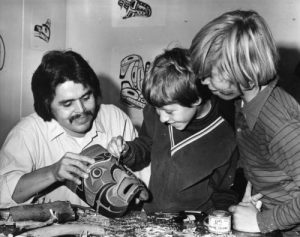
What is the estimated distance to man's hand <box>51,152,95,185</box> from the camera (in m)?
1.24

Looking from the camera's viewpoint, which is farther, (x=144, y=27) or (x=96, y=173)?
(x=144, y=27)

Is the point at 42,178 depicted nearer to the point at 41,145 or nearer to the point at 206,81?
the point at 41,145

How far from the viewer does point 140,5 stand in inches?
130

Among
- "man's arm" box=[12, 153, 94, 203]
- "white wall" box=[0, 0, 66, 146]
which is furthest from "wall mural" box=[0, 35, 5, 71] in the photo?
"man's arm" box=[12, 153, 94, 203]

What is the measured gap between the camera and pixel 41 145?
1.68 m

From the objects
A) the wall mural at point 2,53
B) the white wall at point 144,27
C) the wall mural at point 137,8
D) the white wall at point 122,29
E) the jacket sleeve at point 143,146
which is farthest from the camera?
the wall mural at point 137,8

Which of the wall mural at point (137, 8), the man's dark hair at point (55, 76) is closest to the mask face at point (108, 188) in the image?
the man's dark hair at point (55, 76)

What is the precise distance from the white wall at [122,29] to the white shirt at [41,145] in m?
0.92

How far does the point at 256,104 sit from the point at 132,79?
7.29ft

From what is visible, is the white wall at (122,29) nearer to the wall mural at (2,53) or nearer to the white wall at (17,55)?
the white wall at (17,55)

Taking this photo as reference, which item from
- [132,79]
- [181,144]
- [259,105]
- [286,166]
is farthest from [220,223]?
[132,79]

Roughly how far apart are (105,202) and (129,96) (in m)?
2.27

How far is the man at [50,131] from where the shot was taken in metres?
1.48

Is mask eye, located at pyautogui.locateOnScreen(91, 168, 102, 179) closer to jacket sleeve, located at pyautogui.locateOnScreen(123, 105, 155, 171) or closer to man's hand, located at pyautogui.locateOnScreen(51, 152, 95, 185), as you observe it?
man's hand, located at pyautogui.locateOnScreen(51, 152, 95, 185)
